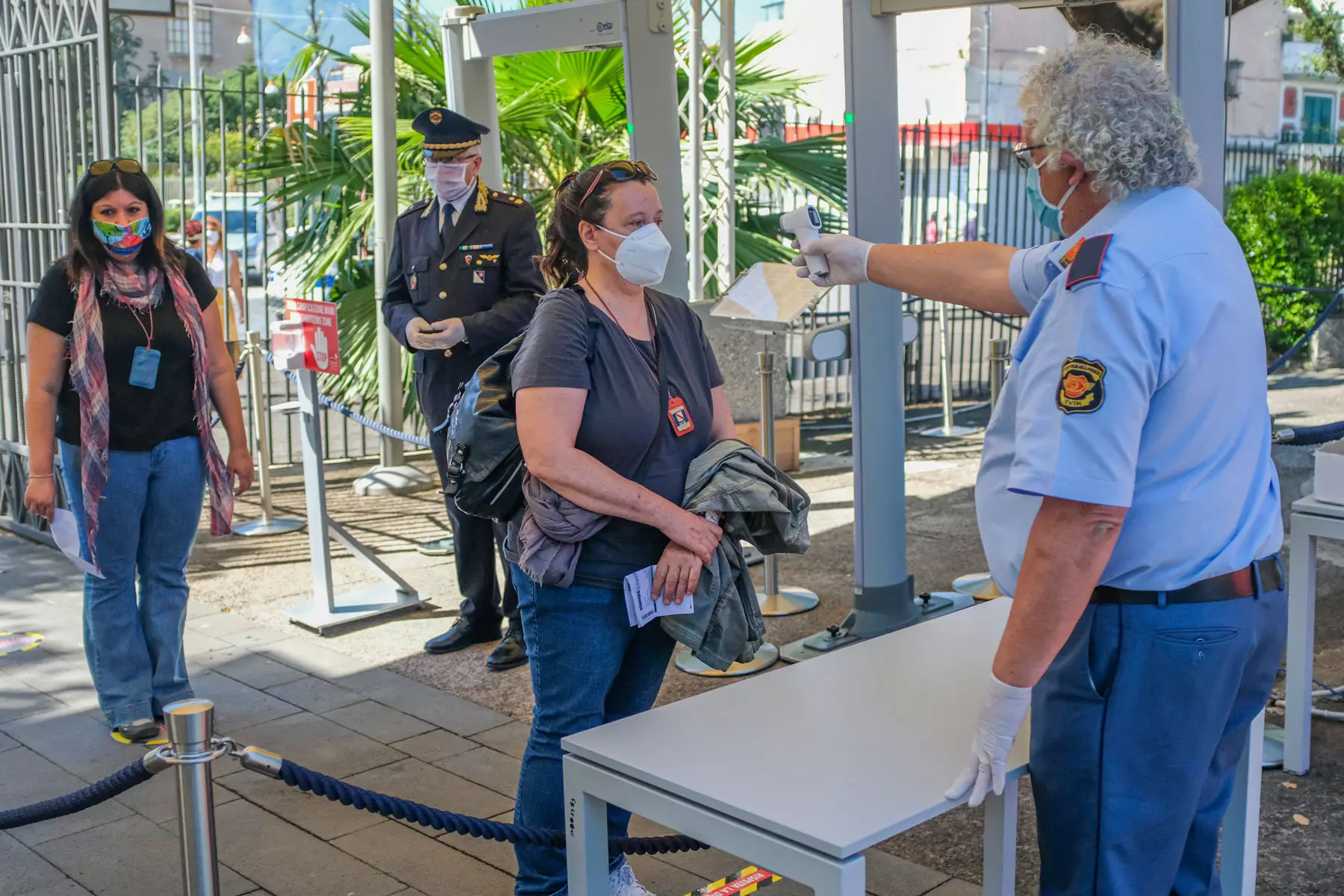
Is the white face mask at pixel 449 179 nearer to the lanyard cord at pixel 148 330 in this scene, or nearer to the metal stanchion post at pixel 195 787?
the lanyard cord at pixel 148 330

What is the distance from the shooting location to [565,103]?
895cm

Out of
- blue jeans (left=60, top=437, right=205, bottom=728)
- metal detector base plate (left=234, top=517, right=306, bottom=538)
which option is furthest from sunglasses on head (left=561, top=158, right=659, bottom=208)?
metal detector base plate (left=234, top=517, right=306, bottom=538)

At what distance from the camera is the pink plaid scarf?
4.03 m

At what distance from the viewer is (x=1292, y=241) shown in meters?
12.7

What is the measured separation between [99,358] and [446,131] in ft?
5.17

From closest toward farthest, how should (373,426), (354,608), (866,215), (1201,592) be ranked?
(1201,592)
(866,215)
(354,608)
(373,426)

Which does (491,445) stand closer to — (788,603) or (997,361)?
(788,603)

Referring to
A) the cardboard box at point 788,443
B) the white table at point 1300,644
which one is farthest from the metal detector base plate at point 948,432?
the white table at point 1300,644

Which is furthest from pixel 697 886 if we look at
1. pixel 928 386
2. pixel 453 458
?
pixel 928 386

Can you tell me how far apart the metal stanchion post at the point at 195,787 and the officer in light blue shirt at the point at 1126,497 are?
1219 mm

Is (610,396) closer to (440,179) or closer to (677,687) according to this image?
(677,687)

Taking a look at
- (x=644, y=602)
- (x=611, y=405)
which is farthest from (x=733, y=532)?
(x=611, y=405)

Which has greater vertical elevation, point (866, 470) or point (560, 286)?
point (560, 286)

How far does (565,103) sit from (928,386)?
192 inches
